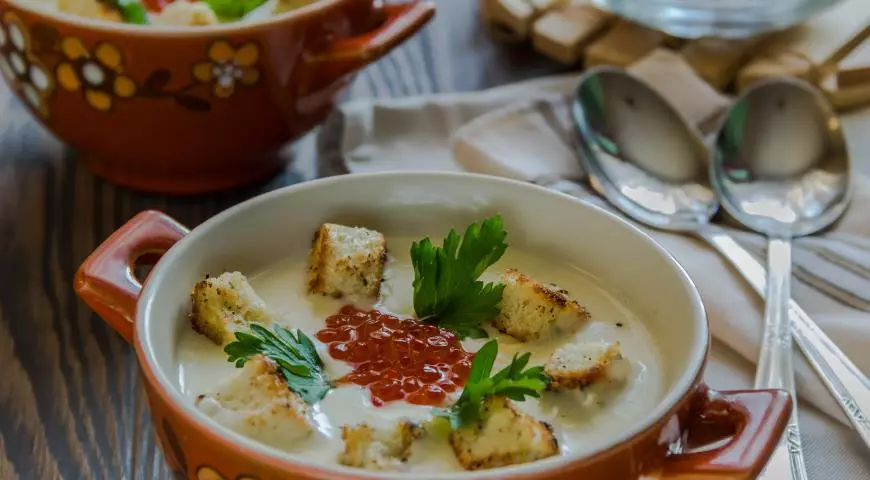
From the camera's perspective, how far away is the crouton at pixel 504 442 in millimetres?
644

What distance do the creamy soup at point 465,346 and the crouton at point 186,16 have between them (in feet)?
1.16

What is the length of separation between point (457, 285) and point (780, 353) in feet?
1.17

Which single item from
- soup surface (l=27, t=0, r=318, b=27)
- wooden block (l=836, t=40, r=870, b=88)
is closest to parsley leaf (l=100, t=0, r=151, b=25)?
soup surface (l=27, t=0, r=318, b=27)

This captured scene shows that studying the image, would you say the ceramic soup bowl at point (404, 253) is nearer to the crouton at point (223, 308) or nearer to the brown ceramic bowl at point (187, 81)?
the crouton at point (223, 308)

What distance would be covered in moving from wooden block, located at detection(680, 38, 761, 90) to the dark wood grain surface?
21 centimetres

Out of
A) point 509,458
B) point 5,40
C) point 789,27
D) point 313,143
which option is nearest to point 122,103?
point 5,40

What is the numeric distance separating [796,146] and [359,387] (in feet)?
2.61

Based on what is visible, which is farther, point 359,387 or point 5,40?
point 5,40

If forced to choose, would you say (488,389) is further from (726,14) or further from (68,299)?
(726,14)

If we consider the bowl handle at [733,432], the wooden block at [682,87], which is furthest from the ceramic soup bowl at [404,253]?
the wooden block at [682,87]

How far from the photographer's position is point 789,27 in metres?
1.53

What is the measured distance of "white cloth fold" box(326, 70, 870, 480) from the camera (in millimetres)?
997

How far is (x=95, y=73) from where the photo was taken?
42.6 inches

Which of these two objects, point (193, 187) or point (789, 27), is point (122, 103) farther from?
point (789, 27)
